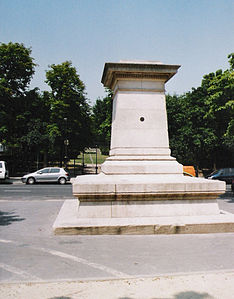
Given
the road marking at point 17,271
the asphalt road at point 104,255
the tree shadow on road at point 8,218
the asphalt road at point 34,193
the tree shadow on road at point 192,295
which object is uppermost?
the tree shadow on road at point 192,295

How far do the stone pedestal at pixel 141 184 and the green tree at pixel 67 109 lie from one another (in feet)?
74.1

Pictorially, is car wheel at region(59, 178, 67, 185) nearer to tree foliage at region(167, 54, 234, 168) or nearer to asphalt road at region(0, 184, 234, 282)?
tree foliage at region(167, 54, 234, 168)

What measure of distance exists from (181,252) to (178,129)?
28.8 metres

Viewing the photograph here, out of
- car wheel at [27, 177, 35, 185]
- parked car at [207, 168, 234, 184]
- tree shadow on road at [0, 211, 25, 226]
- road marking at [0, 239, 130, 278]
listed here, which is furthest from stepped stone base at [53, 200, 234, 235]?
parked car at [207, 168, 234, 184]

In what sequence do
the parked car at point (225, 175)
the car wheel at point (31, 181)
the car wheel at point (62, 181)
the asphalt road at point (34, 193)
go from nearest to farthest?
the asphalt road at point (34, 193) → the car wheel at point (31, 181) → the car wheel at point (62, 181) → the parked car at point (225, 175)

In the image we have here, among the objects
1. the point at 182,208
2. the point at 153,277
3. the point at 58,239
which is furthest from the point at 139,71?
the point at 153,277

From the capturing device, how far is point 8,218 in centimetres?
882

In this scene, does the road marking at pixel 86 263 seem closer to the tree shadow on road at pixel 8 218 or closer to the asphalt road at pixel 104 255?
the asphalt road at pixel 104 255

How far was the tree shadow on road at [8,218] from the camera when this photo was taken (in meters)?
8.22

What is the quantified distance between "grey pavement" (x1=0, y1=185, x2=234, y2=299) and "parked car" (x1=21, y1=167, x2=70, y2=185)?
16025mm

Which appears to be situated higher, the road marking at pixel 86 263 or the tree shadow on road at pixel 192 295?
the tree shadow on road at pixel 192 295

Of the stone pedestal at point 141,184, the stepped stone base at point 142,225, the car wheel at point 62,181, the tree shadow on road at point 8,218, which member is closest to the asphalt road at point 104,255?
the stepped stone base at point 142,225

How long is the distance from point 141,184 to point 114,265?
8.35 ft

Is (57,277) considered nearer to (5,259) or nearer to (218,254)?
(5,259)
